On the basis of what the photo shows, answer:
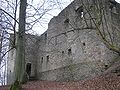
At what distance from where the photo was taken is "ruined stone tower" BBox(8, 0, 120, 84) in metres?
16.9

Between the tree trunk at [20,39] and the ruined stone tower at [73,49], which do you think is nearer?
the tree trunk at [20,39]

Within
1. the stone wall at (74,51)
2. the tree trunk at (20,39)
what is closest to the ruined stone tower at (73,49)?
the stone wall at (74,51)

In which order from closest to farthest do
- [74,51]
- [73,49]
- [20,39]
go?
[20,39]
[74,51]
[73,49]

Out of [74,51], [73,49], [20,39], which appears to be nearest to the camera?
[20,39]

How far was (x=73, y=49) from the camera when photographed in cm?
1927

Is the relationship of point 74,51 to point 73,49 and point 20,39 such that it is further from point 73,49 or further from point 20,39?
point 20,39

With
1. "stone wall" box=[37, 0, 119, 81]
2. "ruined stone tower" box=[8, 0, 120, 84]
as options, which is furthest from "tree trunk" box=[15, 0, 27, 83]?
"stone wall" box=[37, 0, 119, 81]

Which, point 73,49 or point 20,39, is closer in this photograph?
point 20,39

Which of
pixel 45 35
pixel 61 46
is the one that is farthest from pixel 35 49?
pixel 61 46

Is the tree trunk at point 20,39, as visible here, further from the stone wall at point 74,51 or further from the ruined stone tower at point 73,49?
the stone wall at point 74,51

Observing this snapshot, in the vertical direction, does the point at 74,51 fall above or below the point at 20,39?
below

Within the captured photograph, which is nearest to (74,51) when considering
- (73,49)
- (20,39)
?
(73,49)

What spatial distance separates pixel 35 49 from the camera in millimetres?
26672

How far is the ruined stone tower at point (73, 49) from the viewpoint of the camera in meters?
16.9
